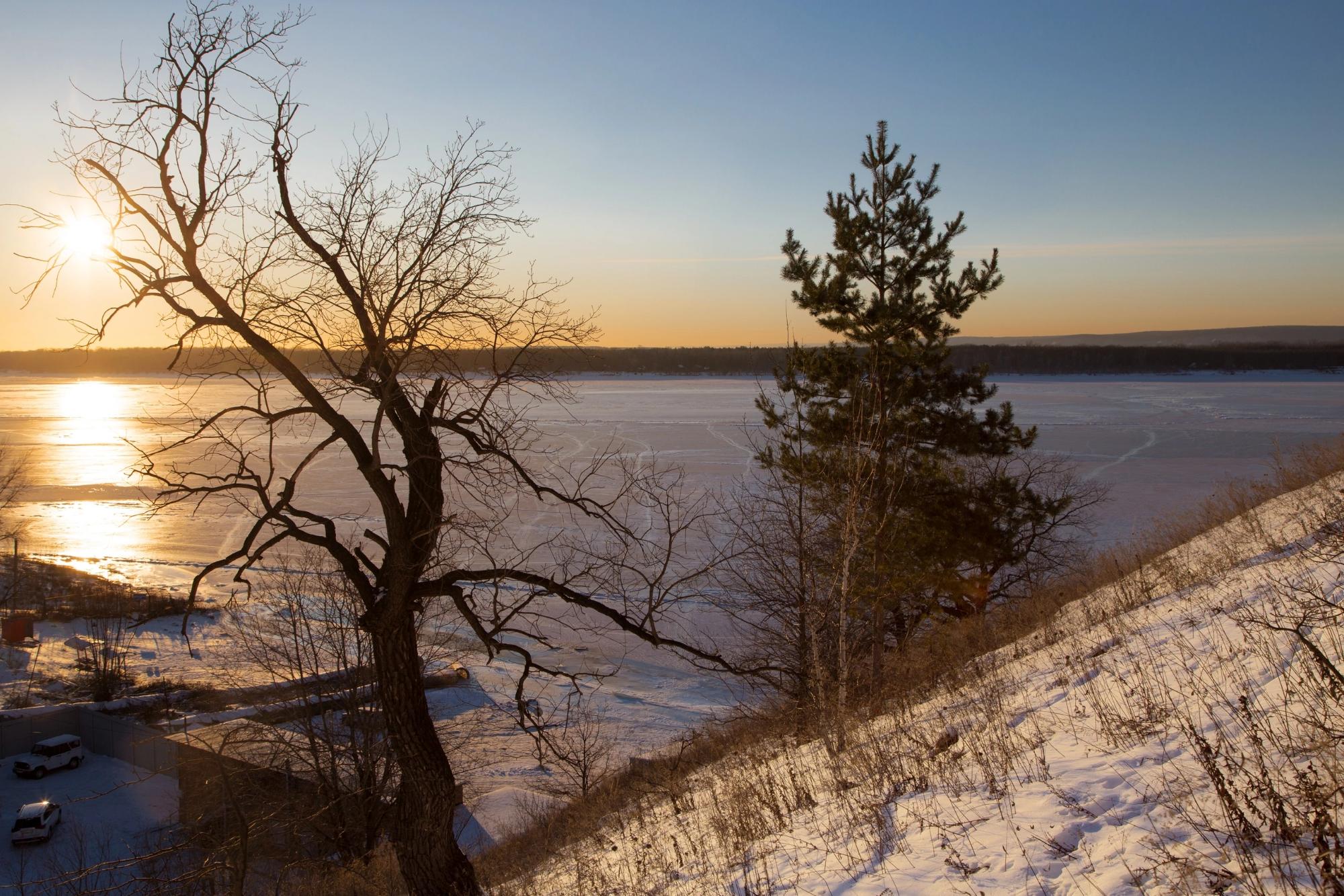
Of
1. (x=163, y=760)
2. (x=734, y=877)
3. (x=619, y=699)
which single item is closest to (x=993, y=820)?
(x=734, y=877)

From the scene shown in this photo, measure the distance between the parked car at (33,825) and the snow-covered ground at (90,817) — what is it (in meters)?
0.22

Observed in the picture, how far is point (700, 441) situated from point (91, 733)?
2967 centimetres

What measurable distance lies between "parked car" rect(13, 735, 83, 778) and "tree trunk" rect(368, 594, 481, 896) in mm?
16856

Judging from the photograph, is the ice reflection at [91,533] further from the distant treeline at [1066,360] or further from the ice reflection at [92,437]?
the distant treeline at [1066,360]

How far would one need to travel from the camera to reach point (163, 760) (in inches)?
723

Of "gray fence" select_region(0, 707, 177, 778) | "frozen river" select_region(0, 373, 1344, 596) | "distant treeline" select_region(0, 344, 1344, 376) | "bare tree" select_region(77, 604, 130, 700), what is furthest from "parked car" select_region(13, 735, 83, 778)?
"distant treeline" select_region(0, 344, 1344, 376)

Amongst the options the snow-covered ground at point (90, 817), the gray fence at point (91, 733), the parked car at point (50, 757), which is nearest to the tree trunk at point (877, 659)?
the snow-covered ground at point (90, 817)

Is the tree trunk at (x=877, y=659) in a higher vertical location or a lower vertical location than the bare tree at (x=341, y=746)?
higher

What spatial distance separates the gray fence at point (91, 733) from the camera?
62.7ft

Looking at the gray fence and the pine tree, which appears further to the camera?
the gray fence

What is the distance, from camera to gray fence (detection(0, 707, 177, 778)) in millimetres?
19109

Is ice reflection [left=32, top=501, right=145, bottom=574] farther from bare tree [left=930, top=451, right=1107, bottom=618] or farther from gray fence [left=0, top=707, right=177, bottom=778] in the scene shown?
bare tree [left=930, top=451, right=1107, bottom=618]

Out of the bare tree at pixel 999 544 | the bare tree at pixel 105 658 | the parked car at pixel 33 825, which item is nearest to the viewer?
the parked car at pixel 33 825

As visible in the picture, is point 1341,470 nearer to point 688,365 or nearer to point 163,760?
point 163,760
